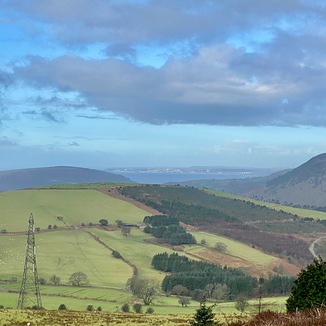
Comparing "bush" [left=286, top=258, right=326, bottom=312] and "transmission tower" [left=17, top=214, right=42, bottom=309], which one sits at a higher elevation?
"bush" [left=286, top=258, right=326, bottom=312]

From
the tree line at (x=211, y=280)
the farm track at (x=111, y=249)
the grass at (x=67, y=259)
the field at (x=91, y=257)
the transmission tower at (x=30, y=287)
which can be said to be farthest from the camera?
the farm track at (x=111, y=249)

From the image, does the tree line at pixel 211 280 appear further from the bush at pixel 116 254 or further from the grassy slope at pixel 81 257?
the bush at pixel 116 254

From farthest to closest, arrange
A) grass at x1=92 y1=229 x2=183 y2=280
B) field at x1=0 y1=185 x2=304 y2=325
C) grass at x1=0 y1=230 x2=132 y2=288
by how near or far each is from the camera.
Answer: grass at x1=92 y1=229 x2=183 y2=280, grass at x1=0 y1=230 x2=132 y2=288, field at x1=0 y1=185 x2=304 y2=325

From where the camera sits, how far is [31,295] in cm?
10012

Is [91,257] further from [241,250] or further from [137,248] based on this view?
[241,250]

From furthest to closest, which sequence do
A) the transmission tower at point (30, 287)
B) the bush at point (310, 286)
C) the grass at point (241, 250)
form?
the grass at point (241, 250) < the transmission tower at point (30, 287) < the bush at point (310, 286)

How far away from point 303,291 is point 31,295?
78.8 m

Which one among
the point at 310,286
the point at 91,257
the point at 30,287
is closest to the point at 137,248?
the point at 91,257

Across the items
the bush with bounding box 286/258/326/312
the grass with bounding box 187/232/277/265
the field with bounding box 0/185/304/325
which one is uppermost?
the bush with bounding box 286/258/326/312

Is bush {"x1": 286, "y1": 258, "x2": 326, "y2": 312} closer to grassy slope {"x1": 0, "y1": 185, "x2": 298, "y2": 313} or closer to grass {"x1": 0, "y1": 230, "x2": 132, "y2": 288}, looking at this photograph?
grassy slope {"x1": 0, "y1": 185, "x2": 298, "y2": 313}

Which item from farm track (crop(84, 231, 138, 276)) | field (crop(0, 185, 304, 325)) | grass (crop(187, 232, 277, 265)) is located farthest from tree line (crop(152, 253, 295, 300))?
grass (crop(187, 232, 277, 265))

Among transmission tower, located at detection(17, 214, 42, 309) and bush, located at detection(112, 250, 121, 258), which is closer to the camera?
transmission tower, located at detection(17, 214, 42, 309)

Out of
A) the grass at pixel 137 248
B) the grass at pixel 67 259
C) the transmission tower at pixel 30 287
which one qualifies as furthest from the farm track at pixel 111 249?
the transmission tower at pixel 30 287

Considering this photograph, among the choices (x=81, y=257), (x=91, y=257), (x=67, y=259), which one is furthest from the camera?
(x=91, y=257)
